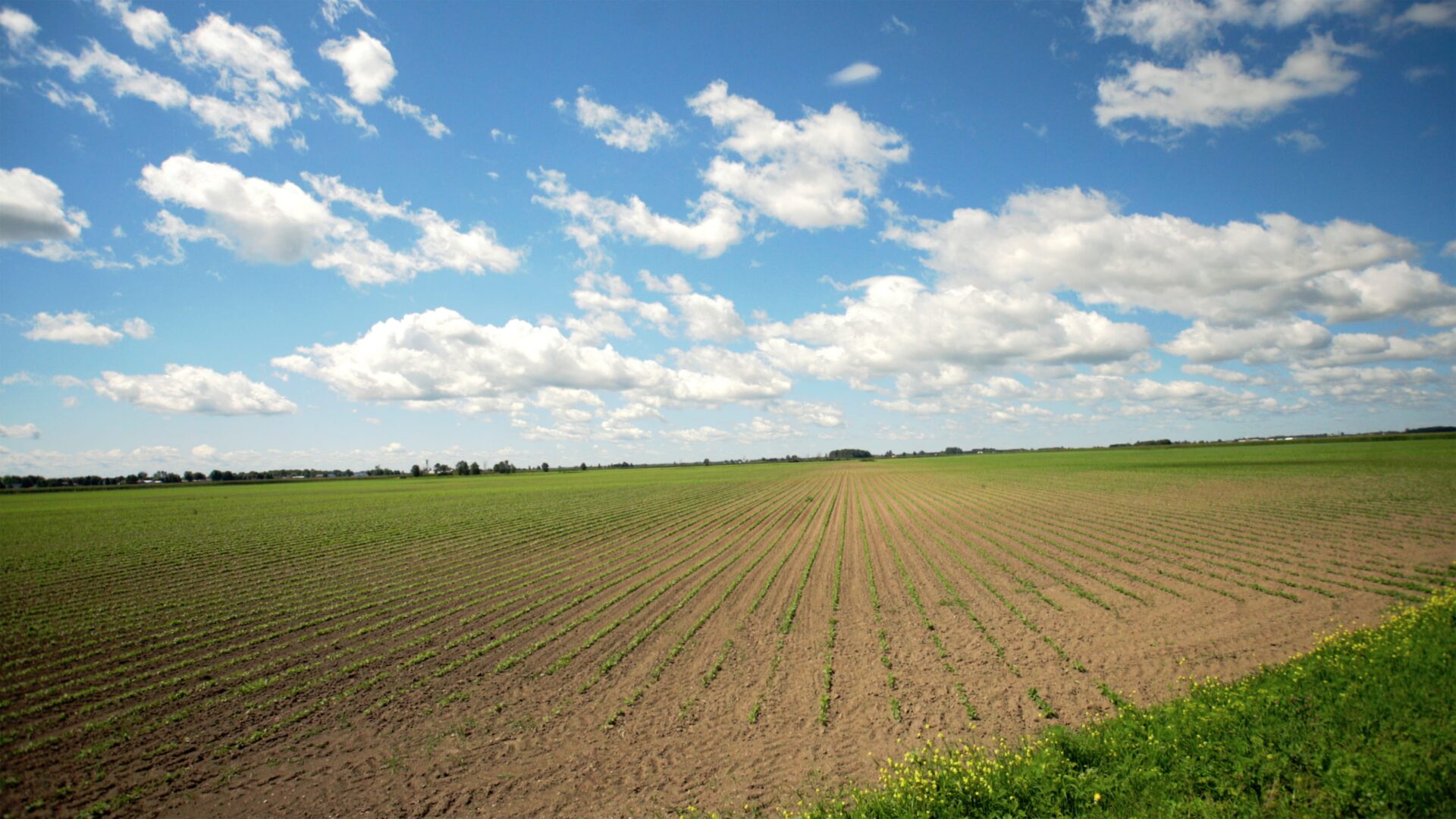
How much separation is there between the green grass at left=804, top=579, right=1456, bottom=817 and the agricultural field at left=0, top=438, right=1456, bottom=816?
1.56 m

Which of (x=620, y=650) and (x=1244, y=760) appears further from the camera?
(x=620, y=650)

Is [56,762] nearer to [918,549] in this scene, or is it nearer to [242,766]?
[242,766]

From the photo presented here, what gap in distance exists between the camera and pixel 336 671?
13094 millimetres

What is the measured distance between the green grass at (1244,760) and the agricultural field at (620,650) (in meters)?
1.56

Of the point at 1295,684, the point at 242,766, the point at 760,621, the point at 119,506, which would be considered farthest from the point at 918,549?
the point at 119,506

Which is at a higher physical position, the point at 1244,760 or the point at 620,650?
the point at 1244,760

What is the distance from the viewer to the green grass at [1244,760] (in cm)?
576

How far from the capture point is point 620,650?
13.9 metres

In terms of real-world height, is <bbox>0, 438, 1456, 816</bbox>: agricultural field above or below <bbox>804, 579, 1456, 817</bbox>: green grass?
below

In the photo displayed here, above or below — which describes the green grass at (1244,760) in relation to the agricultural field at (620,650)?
above

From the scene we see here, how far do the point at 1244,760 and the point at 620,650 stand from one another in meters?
11.2

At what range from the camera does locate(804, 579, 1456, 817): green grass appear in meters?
5.76

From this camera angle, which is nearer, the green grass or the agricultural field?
the green grass

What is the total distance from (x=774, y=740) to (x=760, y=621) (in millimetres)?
6231
